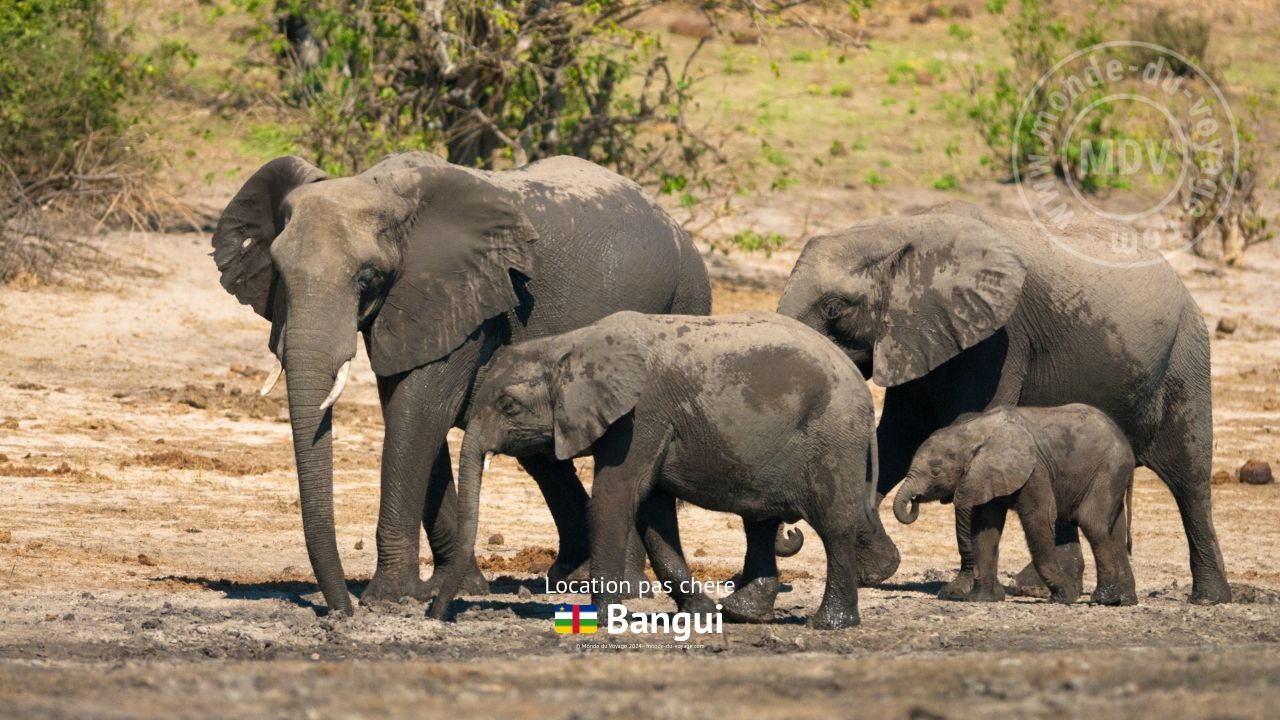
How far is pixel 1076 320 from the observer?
37.1 ft

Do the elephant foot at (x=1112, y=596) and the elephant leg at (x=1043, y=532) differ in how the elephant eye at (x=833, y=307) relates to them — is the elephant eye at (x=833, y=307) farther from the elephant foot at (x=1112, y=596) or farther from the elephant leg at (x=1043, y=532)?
the elephant foot at (x=1112, y=596)

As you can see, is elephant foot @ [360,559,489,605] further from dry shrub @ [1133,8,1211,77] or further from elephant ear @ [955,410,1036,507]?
dry shrub @ [1133,8,1211,77]

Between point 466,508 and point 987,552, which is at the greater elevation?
point 466,508

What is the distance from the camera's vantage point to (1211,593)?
11734mm

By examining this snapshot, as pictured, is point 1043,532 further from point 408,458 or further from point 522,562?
point 408,458

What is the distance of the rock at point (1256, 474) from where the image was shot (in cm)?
1559

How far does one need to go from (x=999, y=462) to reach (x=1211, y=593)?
1661 millimetres

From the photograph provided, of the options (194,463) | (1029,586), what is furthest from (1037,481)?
(194,463)

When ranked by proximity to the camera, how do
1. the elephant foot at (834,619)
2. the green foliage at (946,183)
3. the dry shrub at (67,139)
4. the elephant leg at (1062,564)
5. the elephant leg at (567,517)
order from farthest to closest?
the green foliage at (946,183) < the dry shrub at (67,139) < the elephant leg at (567,517) < the elephant leg at (1062,564) < the elephant foot at (834,619)

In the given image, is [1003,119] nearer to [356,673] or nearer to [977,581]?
[977,581]

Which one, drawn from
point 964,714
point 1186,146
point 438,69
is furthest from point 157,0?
point 964,714

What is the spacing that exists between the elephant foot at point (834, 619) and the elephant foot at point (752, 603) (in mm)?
296

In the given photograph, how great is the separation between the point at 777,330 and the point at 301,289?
210 cm

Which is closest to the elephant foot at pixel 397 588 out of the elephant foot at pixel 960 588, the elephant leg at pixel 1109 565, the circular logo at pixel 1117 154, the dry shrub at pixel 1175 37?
the elephant foot at pixel 960 588
